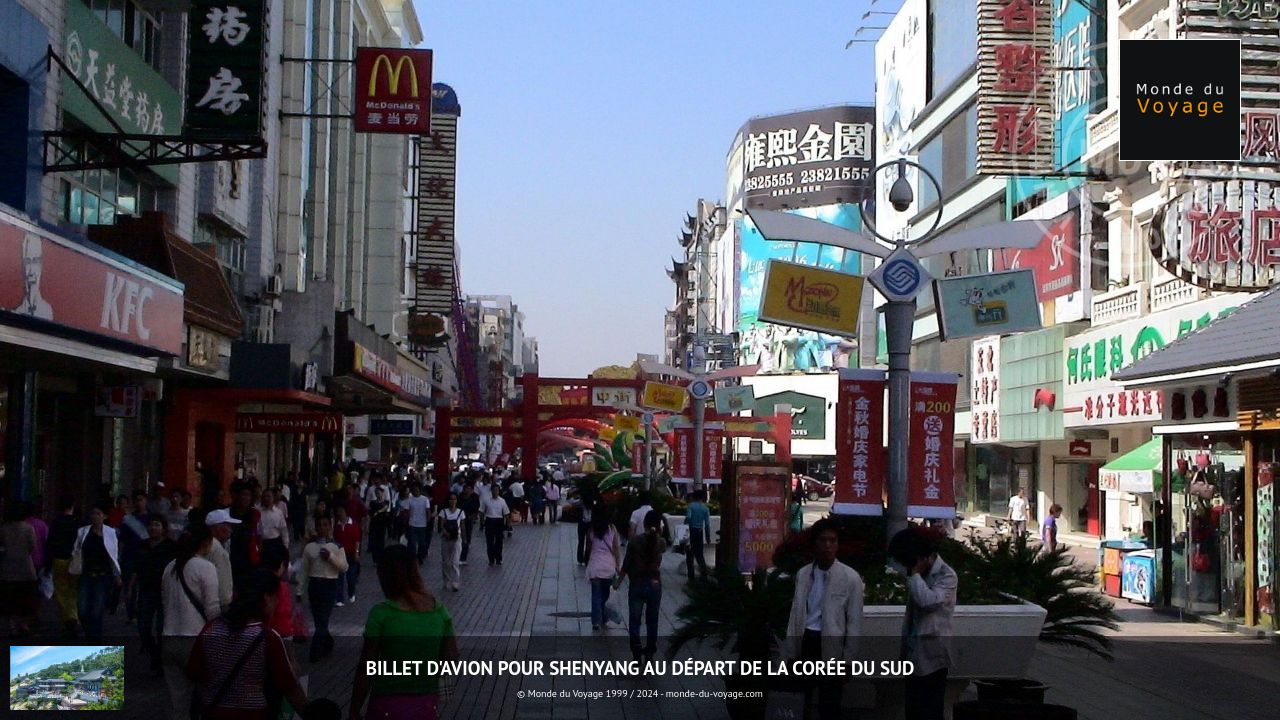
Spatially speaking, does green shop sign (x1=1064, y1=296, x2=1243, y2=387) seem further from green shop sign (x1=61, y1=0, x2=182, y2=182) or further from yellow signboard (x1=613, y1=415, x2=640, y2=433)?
green shop sign (x1=61, y1=0, x2=182, y2=182)

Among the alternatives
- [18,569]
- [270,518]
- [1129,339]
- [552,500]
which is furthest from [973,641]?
[552,500]

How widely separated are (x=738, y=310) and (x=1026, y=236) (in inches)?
3798

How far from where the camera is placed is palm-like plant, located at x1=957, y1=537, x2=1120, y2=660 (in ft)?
42.0

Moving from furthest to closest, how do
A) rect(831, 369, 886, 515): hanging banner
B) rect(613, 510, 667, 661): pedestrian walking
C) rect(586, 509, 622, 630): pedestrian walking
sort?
1. rect(586, 509, 622, 630): pedestrian walking
2. rect(613, 510, 667, 661): pedestrian walking
3. rect(831, 369, 886, 515): hanging banner

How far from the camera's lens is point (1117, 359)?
1422 inches

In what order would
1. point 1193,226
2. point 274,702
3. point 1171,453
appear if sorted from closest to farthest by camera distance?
point 274,702, point 1171,453, point 1193,226

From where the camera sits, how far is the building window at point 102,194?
23.1 metres

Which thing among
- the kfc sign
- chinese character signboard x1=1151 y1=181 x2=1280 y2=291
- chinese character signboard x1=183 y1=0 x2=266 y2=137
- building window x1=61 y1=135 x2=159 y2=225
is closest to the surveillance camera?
the kfc sign

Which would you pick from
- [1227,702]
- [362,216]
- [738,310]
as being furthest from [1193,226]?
[738,310]

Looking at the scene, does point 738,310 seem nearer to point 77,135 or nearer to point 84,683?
point 77,135

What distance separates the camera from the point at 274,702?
6938 millimetres

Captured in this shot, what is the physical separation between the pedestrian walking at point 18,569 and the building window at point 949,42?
45.9 m

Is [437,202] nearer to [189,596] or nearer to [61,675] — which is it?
[189,596]

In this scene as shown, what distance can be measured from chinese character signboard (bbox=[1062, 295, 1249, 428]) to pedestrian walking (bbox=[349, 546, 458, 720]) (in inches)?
951
